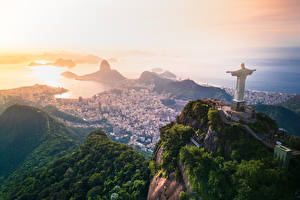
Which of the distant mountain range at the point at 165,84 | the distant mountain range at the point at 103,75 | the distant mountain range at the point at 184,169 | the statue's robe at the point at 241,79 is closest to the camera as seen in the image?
the distant mountain range at the point at 184,169

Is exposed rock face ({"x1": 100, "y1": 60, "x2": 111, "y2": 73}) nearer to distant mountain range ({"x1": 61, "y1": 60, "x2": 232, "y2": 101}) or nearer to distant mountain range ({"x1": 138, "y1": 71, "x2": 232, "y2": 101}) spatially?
distant mountain range ({"x1": 61, "y1": 60, "x2": 232, "y2": 101})

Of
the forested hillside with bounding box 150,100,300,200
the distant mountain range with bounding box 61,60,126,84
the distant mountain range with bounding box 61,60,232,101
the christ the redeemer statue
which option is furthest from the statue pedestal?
the distant mountain range with bounding box 61,60,126,84

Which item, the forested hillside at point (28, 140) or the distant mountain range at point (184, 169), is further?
the forested hillside at point (28, 140)

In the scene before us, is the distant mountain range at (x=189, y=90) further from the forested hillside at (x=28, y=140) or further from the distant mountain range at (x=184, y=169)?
the distant mountain range at (x=184, y=169)

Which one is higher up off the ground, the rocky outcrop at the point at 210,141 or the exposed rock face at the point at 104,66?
the exposed rock face at the point at 104,66

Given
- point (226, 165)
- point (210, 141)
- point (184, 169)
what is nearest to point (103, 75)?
point (184, 169)

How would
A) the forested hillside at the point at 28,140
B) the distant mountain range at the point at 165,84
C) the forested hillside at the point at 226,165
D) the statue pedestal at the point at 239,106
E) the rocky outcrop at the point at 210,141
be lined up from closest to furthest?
the forested hillside at the point at 226,165, the rocky outcrop at the point at 210,141, the statue pedestal at the point at 239,106, the forested hillside at the point at 28,140, the distant mountain range at the point at 165,84

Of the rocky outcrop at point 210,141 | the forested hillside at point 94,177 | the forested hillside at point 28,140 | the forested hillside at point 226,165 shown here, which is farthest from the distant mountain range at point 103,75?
the rocky outcrop at point 210,141

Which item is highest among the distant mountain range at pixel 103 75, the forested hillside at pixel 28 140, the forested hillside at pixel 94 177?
the distant mountain range at pixel 103 75

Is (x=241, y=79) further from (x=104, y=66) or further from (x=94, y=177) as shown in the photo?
(x=104, y=66)
